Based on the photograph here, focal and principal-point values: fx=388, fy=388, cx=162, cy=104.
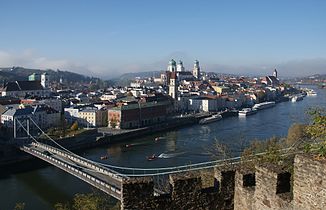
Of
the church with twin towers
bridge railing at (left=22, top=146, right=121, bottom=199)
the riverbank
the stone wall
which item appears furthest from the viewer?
the church with twin towers

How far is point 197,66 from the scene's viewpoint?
194ft

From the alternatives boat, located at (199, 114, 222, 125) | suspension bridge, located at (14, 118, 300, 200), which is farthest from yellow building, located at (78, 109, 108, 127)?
boat, located at (199, 114, 222, 125)

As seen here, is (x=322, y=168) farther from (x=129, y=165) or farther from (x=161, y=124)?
(x=161, y=124)

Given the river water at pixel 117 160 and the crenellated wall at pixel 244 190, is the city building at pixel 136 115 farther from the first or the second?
the crenellated wall at pixel 244 190

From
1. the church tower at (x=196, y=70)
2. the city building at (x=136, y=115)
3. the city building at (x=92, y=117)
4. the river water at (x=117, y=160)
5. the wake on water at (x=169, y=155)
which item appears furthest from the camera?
the church tower at (x=196, y=70)

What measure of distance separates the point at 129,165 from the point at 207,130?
870cm

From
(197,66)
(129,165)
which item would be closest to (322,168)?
(129,165)

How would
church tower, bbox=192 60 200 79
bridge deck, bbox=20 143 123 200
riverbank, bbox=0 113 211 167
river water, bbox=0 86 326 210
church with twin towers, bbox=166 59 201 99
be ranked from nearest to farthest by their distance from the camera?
1. bridge deck, bbox=20 143 123 200
2. river water, bbox=0 86 326 210
3. riverbank, bbox=0 113 211 167
4. church with twin towers, bbox=166 59 201 99
5. church tower, bbox=192 60 200 79

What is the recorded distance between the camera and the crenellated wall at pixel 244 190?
1416mm

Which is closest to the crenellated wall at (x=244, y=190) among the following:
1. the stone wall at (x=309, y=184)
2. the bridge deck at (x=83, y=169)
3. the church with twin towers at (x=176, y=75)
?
the stone wall at (x=309, y=184)

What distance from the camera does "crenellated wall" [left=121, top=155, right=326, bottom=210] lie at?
55.7 inches

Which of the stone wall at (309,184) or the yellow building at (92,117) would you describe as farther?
the yellow building at (92,117)

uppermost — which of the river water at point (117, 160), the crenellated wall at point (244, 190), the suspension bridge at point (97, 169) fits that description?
the crenellated wall at point (244, 190)

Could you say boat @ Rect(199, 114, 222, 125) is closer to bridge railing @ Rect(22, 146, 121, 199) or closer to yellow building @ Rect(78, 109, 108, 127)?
yellow building @ Rect(78, 109, 108, 127)
